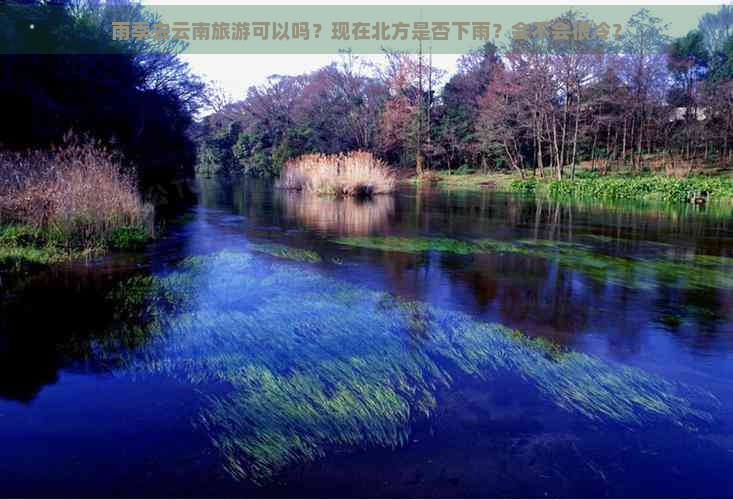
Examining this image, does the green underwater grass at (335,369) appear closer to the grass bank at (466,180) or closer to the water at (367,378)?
the water at (367,378)

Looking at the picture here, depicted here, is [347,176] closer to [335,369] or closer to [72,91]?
[72,91]

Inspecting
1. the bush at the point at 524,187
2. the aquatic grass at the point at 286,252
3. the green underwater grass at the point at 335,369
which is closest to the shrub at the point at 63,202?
the aquatic grass at the point at 286,252

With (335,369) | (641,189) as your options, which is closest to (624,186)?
(641,189)

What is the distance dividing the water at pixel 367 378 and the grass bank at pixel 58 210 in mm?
839

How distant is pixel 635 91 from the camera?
1226 inches

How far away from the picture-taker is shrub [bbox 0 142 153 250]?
8.56 m

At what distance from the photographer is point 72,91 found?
15664 millimetres

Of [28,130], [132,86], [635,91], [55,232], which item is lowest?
[55,232]

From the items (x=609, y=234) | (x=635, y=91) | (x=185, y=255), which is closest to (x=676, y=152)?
(x=635, y=91)

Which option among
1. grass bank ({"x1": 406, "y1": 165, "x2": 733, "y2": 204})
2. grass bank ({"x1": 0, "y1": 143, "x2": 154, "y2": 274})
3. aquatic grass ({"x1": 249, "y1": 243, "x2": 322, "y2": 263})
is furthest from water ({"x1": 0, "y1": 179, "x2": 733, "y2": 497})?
grass bank ({"x1": 406, "y1": 165, "x2": 733, "y2": 204})

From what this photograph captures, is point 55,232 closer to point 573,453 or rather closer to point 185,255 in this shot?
point 185,255

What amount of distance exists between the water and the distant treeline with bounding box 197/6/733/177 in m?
21.7

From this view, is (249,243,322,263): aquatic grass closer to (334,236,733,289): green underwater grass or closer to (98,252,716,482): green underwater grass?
(334,236,733,289): green underwater grass

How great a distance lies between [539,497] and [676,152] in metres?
34.2
